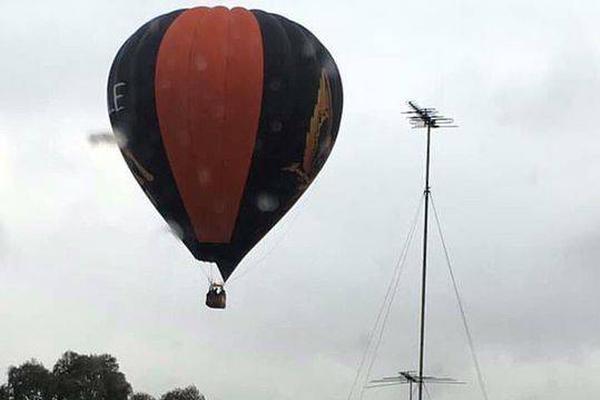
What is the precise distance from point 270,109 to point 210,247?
4629 mm

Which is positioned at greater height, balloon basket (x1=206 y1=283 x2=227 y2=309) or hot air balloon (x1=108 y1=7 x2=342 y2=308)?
hot air balloon (x1=108 y1=7 x2=342 y2=308)

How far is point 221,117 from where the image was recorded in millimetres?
50188

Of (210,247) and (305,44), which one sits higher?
(305,44)

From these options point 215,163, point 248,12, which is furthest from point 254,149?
point 248,12

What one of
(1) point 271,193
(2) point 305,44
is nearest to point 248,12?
(2) point 305,44

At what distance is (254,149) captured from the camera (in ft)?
166

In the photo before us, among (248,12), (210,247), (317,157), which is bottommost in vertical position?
(210,247)

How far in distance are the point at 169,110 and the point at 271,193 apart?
416cm

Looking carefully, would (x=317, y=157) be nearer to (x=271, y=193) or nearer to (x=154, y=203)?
(x=271, y=193)

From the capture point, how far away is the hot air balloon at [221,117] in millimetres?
50250

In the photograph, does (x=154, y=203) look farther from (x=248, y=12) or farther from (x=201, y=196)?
(x=248, y=12)

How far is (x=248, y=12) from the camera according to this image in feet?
171

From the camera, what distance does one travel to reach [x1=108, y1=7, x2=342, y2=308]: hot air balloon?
5025 centimetres

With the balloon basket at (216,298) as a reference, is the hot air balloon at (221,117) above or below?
above
